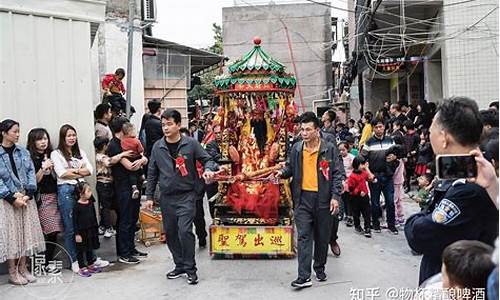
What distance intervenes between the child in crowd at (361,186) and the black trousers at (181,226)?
2522 mm

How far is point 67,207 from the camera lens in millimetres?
5465

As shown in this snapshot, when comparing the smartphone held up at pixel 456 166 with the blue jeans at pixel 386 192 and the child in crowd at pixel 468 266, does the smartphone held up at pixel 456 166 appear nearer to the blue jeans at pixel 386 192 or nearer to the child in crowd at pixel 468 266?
the child in crowd at pixel 468 266

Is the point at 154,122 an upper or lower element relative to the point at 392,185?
upper

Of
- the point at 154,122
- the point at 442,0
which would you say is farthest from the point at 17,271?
the point at 442,0

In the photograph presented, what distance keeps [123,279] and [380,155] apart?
366 cm

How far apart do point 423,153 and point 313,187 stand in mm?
3176

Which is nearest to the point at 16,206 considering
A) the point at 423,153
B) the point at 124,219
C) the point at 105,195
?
the point at 105,195

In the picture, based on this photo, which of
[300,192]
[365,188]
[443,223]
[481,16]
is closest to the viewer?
[443,223]

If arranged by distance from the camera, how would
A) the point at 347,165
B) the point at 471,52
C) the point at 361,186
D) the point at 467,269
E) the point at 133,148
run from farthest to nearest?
1. the point at 471,52
2. the point at 347,165
3. the point at 361,186
4. the point at 133,148
5. the point at 467,269

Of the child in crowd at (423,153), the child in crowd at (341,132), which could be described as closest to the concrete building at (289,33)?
the child in crowd at (341,132)

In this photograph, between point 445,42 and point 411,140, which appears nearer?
point 411,140

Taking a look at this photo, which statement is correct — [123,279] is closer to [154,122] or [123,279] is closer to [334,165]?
[334,165]

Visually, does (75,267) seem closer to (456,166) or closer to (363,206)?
(363,206)

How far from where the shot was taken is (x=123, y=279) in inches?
213
